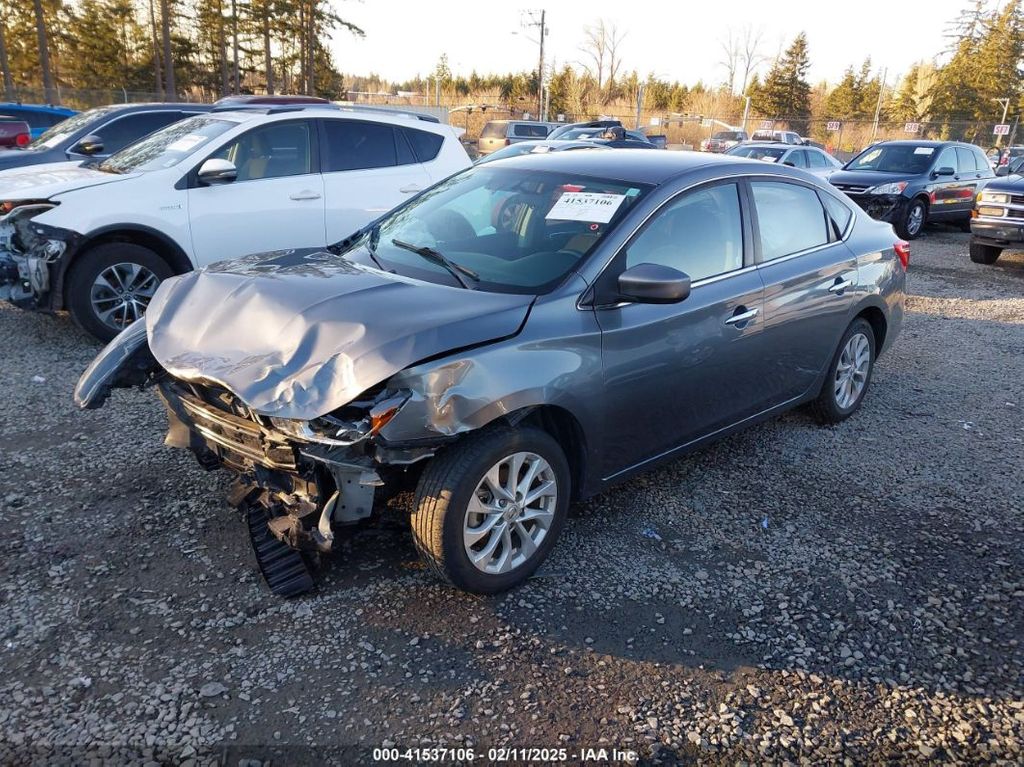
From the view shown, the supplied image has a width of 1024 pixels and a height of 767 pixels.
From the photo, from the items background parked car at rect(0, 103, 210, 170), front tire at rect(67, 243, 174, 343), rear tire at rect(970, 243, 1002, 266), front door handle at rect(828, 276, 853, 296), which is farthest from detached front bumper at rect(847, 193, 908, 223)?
front tire at rect(67, 243, 174, 343)

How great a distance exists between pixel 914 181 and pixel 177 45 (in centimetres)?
4253

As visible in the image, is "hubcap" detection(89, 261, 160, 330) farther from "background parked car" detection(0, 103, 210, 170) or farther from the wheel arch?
"background parked car" detection(0, 103, 210, 170)

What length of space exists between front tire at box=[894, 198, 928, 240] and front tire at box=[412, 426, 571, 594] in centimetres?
1278

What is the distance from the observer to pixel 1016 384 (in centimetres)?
632

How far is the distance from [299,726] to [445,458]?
1.04 meters

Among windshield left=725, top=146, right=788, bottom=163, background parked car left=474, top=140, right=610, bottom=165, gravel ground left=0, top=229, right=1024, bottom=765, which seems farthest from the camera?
windshield left=725, top=146, right=788, bottom=163

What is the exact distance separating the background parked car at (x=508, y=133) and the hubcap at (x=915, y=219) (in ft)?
43.2

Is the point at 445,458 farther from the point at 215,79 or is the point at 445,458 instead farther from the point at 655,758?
the point at 215,79

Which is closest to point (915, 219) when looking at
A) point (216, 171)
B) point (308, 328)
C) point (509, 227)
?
point (216, 171)

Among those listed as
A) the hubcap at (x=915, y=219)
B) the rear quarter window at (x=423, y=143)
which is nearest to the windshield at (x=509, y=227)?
the rear quarter window at (x=423, y=143)

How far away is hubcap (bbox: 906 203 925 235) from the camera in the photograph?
46.0 feet

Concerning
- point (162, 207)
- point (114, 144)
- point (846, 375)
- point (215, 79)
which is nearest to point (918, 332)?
point (846, 375)

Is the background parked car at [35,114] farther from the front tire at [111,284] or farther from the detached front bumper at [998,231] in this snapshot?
the detached front bumper at [998,231]

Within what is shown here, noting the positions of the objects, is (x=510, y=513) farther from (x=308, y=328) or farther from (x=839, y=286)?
(x=839, y=286)
